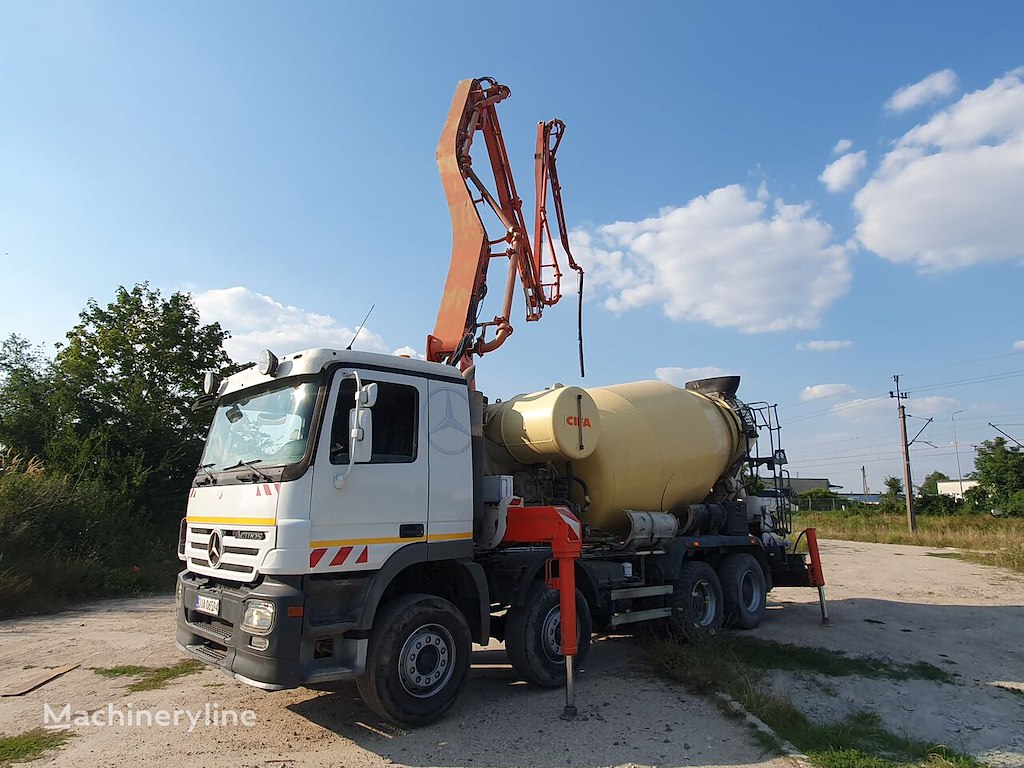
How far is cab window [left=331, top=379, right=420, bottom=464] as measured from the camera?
5.58m

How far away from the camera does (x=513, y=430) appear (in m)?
7.57

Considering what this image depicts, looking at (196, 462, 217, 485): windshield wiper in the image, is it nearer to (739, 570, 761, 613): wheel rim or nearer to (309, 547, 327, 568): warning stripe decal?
(309, 547, 327, 568): warning stripe decal

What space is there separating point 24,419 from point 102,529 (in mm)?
5076

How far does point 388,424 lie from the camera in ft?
19.5

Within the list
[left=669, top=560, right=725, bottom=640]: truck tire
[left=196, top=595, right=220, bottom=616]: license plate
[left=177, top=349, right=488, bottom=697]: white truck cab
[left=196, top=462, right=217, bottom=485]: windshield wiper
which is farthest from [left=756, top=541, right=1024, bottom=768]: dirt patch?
[left=196, top=462, right=217, bottom=485]: windshield wiper

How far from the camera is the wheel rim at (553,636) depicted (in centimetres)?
685

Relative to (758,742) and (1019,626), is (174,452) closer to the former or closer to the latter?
(758,742)

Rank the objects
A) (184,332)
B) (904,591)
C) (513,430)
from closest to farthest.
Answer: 1. (513,430)
2. (904,591)
3. (184,332)

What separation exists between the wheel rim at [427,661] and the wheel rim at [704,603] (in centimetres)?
425

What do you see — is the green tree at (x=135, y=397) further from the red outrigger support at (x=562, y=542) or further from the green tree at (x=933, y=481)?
the green tree at (x=933, y=481)

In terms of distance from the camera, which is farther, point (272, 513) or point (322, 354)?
point (322, 354)

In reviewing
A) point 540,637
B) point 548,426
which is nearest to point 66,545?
point 540,637

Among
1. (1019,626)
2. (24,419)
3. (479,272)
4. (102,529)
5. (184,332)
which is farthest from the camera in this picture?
(184,332)

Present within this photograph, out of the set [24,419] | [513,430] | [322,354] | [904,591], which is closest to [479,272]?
[513,430]
